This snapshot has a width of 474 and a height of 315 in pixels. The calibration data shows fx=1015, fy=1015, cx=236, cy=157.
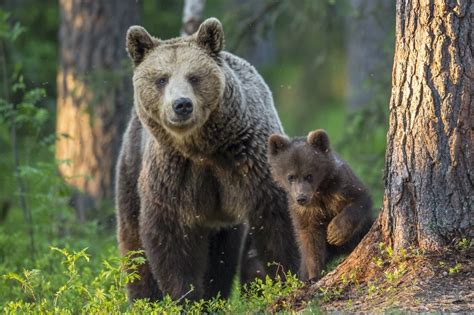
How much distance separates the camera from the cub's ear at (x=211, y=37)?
8883 millimetres

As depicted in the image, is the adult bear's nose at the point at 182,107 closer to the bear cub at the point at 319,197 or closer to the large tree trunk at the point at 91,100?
the bear cub at the point at 319,197

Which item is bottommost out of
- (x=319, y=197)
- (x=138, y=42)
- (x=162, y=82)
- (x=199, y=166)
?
(x=319, y=197)

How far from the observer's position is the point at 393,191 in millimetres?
7398

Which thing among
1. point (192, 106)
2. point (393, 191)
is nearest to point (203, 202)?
point (192, 106)

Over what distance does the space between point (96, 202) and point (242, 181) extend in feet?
21.9

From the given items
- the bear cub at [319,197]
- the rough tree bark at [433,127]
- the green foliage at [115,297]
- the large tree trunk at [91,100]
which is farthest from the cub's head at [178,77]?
the large tree trunk at [91,100]

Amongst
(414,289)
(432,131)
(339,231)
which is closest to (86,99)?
(339,231)

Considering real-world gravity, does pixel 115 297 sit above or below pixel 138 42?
below

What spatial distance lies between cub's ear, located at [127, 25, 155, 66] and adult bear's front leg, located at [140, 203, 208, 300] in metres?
1.38

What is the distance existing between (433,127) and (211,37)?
2576mm

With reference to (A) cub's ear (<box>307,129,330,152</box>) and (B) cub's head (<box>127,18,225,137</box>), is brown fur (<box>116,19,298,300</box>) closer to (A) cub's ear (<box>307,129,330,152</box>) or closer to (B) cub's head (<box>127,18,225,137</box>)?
(B) cub's head (<box>127,18,225,137</box>)

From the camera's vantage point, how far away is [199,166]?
8.84 m

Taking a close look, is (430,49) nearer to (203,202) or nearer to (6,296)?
(203,202)

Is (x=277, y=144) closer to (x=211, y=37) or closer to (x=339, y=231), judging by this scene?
(x=339, y=231)
